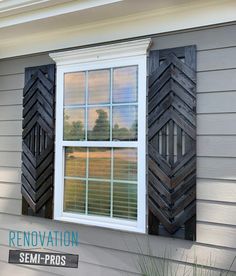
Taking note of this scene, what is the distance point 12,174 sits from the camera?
3.28 m

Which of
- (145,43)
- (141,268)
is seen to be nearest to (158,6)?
(145,43)

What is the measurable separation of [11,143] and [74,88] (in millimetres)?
927

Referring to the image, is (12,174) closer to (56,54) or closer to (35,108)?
(35,108)

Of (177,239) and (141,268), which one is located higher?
(177,239)

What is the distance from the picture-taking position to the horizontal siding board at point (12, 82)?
3.29 m

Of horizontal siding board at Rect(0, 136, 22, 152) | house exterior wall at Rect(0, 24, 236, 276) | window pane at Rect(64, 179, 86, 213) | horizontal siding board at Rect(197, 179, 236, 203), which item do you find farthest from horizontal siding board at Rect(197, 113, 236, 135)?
horizontal siding board at Rect(0, 136, 22, 152)

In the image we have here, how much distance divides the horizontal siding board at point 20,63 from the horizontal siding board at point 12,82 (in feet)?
0.13

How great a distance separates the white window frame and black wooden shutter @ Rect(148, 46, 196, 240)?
0.07 meters

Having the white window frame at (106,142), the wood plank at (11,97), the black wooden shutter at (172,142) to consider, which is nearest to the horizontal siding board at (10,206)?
the white window frame at (106,142)

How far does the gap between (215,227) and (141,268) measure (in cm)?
68

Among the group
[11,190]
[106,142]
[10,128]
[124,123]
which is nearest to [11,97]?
[10,128]

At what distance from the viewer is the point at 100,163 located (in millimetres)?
2822

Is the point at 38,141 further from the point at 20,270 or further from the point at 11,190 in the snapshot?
the point at 20,270

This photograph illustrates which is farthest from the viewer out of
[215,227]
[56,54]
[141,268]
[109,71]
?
[56,54]
